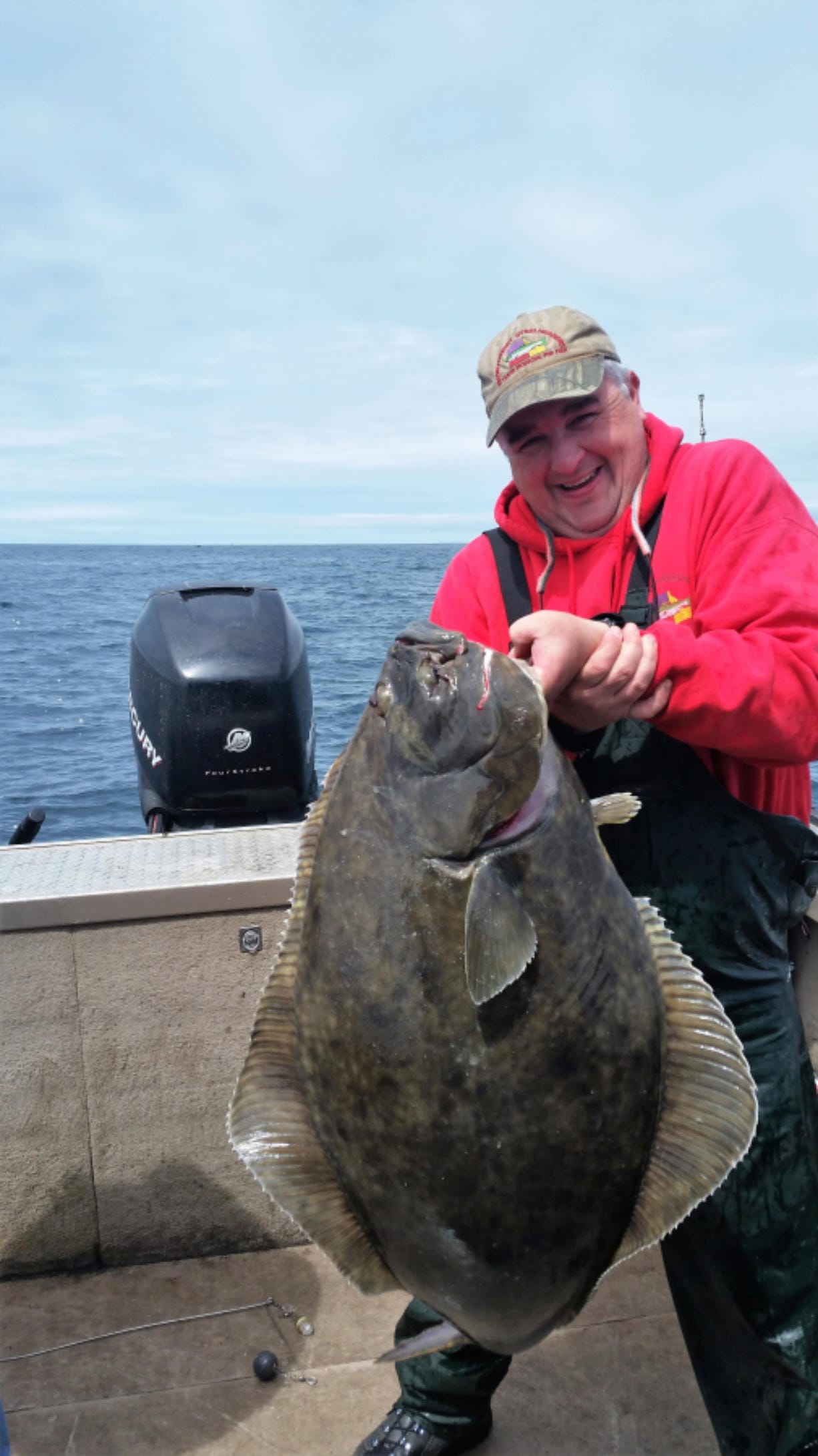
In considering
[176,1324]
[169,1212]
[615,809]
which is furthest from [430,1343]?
[169,1212]

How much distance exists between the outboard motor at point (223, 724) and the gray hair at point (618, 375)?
2817 millimetres

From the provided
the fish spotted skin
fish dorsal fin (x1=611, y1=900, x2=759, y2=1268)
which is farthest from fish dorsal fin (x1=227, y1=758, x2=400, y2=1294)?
fish dorsal fin (x1=611, y1=900, x2=759, y2=1268)

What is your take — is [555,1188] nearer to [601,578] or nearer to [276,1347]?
[601,578]

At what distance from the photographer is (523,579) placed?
2631mm

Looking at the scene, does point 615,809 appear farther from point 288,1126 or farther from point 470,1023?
point 288,1126

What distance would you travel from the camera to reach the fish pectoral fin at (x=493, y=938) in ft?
5.29

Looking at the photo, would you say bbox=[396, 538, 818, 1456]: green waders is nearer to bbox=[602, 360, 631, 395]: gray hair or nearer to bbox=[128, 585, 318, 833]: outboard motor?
bbox=[602, 360, 631, 395]: gray hair

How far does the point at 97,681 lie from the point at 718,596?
2104cm

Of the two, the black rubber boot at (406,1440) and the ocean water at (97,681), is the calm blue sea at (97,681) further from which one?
the black rubber boot at (406,1440)

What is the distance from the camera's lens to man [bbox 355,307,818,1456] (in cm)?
238

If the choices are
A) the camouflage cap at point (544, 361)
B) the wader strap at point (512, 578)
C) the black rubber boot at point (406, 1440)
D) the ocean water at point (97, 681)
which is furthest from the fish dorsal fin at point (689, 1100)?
the ocean water at point (97, 681)

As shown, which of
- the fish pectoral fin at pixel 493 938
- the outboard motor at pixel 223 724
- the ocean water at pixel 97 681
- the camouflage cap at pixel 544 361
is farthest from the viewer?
the ocean water at pixel 97 681

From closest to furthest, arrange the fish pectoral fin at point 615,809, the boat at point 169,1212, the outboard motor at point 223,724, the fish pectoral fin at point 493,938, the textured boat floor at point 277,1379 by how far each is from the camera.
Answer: the fish pectoral fin at point 493,938 < the fish pectoral fin at point 615,809 < the textured boat floor at point 277,1379 < the boat at point 169,1212 < the outboard motor at point 223,724

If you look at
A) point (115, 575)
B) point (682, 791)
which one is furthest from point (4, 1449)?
point (115, 575)
